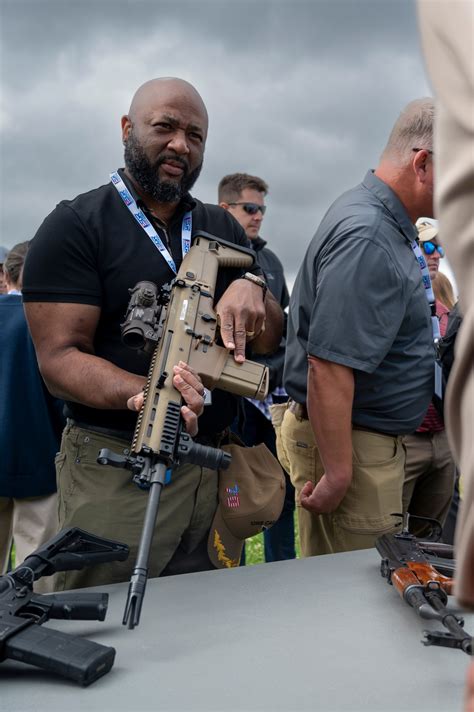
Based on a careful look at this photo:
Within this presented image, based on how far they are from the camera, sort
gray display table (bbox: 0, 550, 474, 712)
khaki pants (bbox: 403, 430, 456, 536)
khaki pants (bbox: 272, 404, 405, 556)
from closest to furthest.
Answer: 1. gray display table (bbox: 0, 550, 474, 712)
2. khaki pants (bbox: 272, 404, 405, 556)
3. khaki pants (bbox: 403, 430, 456, 536)

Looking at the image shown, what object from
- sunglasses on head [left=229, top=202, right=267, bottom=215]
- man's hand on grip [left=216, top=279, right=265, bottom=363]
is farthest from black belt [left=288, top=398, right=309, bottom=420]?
sunglasses on head [left=229, top=202, right=267, bottom=215]

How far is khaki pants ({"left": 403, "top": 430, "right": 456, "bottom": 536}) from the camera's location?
10.9 feet

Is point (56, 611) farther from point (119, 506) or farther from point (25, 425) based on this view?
point (25, 425)

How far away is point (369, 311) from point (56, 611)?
1401 mm

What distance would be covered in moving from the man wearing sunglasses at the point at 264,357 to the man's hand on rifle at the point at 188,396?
7.30 feet

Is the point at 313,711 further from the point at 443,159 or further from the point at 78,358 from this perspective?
the point at 78,358

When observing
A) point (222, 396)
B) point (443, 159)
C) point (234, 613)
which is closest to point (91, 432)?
point (222, 396)

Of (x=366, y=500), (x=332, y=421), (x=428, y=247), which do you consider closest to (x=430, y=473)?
(x=366, y=500)

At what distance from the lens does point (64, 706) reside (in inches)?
51.7

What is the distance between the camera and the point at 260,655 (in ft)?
4.99

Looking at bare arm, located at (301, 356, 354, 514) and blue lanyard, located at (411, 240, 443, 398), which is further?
blue lanyard, located at (411, 240, 443, 398)

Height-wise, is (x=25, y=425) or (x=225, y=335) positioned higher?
(x=225, y=335)

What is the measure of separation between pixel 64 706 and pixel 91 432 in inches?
45.0

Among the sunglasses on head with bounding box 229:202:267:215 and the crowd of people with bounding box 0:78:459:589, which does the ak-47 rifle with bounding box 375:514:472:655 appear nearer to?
the crowd of people with bounding box 0:78:459:589
